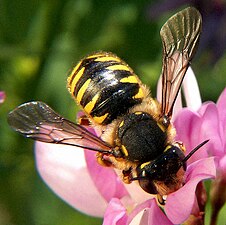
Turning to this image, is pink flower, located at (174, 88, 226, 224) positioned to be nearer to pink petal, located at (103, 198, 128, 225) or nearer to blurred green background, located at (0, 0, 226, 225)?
pink petal, located at (103, 198, 128, 225)

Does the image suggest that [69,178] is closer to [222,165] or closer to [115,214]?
[115,214]

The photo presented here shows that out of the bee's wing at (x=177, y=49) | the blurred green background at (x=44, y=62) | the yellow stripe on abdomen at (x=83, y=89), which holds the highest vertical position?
the bee's wing at (x=177, y=49)

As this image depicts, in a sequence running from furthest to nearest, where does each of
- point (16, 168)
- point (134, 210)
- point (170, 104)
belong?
point (16, 168) < point (170, 104) < point (134, 210)

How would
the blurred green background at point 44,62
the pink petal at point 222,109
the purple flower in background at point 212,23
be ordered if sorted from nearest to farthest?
the pink petal at point 222,109 < the blurred green background at point 44,62 < the purple flower in background at point 212,23

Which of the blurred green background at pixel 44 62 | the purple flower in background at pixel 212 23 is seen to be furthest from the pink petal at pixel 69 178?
the purple flower in background at pixel 212 23

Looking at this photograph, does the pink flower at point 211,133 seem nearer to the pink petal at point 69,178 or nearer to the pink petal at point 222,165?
the pink petal at point 222,165

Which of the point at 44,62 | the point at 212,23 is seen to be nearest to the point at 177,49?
the point at 44,62

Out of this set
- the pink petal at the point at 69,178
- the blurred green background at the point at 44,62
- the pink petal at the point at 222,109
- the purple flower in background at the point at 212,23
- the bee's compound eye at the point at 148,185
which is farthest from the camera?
the purple flower in background at the point at 212,23

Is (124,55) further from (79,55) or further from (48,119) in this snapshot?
(48,119)

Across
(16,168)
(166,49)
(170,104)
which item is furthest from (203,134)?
(16,168)
